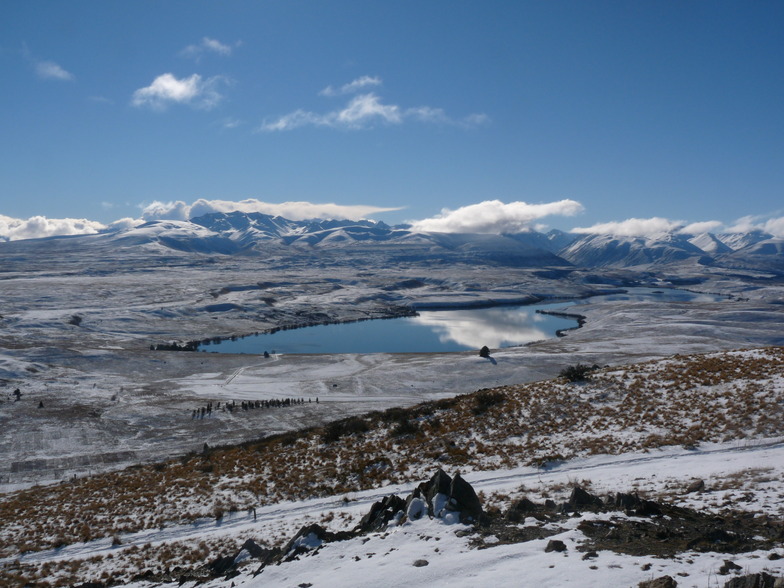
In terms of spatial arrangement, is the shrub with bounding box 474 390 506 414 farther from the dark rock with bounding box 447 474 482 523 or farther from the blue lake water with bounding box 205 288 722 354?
the blue lake water with bounding box 205 288 722 354

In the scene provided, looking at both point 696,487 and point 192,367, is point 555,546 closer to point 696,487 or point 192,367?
point 696,487

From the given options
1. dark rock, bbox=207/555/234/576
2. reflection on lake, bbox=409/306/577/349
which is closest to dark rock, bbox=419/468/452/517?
dark rock, bbox=207/555/234/576

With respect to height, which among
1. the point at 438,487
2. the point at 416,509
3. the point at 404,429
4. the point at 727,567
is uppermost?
the point at 727,567

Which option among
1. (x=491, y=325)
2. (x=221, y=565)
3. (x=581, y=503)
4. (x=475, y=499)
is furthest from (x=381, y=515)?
(x=491, y=325)

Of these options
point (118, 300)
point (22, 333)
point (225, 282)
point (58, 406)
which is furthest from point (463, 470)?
point (225, 282)

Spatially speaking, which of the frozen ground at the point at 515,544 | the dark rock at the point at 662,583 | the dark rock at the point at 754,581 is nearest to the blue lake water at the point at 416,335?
the frozen ground at the point at 515,544

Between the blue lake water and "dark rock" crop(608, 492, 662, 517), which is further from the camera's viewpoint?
the blue lake water

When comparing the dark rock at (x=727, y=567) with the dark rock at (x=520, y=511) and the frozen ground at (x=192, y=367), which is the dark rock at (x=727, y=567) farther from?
the frozen ground at (x=192, y=367)
